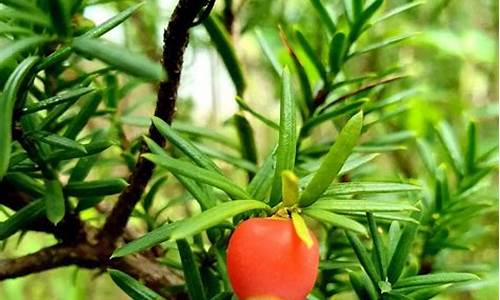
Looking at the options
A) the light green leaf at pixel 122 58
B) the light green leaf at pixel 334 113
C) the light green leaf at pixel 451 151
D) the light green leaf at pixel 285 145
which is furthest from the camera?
the light green leaf at pixel 451 151

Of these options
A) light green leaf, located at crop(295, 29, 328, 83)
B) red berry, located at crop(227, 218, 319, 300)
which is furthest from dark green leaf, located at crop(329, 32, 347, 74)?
red berry, located at crop(227, 218, 319, 300)

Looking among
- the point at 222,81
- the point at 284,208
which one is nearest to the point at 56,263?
the point at 284,208

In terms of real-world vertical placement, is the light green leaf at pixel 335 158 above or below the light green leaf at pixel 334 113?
above

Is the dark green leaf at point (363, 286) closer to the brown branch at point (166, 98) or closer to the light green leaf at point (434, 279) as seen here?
the light green leaf at point (434, 279)

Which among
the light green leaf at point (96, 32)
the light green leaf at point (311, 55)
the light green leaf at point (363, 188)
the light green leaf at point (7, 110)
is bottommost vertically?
the light green leaf at point (363, 188)

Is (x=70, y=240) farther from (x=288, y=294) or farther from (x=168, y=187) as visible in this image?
(x=168, y=187)

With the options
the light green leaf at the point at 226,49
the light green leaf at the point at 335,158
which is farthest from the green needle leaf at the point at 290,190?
the light green leaf at the point at 226,49

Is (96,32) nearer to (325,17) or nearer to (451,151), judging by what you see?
(325,17)
